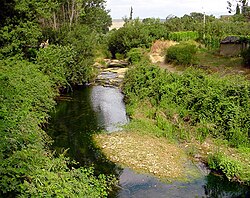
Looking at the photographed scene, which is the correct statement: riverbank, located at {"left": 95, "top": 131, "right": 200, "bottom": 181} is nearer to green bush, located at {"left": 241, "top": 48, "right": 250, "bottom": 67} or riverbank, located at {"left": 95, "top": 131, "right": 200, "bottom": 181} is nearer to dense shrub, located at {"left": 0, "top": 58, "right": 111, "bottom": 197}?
dense shrub, located at {"left": 0, "top": 58, "right": 111, "bottom": 197}

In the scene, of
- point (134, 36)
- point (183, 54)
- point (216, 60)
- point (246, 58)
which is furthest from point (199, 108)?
point (134, 36)

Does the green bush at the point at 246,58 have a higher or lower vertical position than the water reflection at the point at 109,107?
higher

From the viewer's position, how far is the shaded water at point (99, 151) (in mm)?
11992

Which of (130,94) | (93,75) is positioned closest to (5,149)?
(130,94)

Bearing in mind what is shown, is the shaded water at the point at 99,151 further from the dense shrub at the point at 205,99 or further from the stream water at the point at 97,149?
the dense shrub at the point at 205,99

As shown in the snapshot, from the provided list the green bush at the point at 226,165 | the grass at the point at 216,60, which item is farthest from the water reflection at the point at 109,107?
the grass at the point at 216,60

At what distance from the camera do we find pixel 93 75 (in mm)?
32125

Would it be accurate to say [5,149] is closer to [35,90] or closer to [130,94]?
[35,90]

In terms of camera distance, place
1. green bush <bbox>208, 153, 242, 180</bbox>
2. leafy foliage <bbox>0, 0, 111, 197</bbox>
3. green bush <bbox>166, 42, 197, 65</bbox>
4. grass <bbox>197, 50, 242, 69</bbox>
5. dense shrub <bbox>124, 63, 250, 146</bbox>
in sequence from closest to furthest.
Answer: leafy foliage <bbox>0, 0, 111, 197</bbox>, green bush <bbox>208, 153, 242, 180</bbox>, dense shrub <bbox>124, 63, 250, 146</bbox>, grass <bbox>197, 50, 242, 69</bbox>, green bush <bbox>166, 42, 197, 65</bbox>

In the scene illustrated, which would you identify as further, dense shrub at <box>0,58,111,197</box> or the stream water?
the stream water

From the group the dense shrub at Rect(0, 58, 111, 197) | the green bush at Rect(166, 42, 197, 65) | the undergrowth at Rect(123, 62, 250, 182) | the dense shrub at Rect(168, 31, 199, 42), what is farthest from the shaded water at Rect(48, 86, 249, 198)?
the dense shrub at Rect(168, 31, 199, 42)

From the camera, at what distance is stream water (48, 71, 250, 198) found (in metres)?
12.0

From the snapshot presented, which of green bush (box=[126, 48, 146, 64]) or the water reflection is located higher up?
green bush (box=[126, 48, 146, 64])

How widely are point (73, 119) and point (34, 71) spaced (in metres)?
3.57
